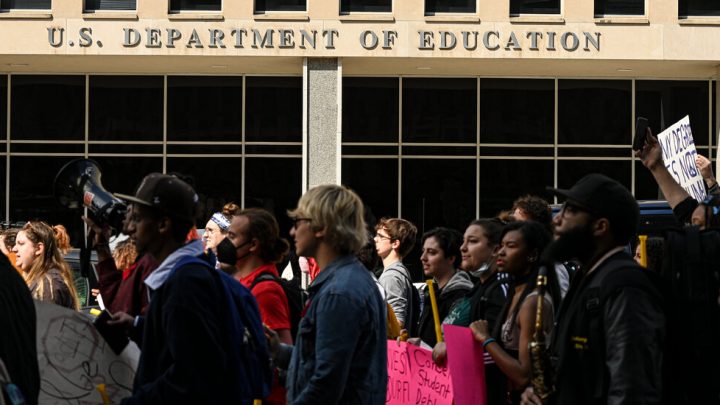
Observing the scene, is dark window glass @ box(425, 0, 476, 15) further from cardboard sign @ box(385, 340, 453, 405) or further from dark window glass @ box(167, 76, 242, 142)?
cardboard sign @ box(385, 340, 453, 405)

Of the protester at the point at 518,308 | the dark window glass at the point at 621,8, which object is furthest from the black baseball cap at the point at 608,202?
the dark window glass at the point at 621,8

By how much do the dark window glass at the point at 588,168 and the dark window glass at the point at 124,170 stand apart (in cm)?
886

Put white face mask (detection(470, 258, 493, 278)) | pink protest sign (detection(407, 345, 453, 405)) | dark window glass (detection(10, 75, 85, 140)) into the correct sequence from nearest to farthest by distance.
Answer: white face mask (detection(470, 258, 493, 278)) → pink protest sign (detection(407, 345, 453, 405)) → dark window glass (detection(10, 75, 85, 140))

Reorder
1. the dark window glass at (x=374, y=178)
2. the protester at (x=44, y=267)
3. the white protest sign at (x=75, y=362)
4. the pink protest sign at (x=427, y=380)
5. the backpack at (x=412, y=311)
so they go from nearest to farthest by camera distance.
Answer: the white protest sign at (x=75, y=362), the pink protest sign at (x=427, y=380), the protester at (x=44, y=267), the backpack at (x=412, y=311), the dark window glass at (x=374, y=178)

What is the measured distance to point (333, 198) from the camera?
5.00 meters

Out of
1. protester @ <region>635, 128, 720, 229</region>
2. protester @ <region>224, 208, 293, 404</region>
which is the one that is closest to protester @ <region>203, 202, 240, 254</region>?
protester @ <region>224, 208, 293, 404</region>

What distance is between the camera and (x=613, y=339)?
14.4 ft

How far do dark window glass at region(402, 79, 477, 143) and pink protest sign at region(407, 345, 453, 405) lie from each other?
63.9 ft

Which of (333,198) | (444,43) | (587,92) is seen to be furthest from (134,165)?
(333,198)

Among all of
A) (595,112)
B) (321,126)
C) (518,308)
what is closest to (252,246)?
(518,308)

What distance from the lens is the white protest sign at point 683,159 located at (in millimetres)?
7480

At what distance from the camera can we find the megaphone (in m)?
5.57

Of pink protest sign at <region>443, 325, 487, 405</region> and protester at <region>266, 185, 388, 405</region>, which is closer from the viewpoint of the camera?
protester at <region>266, 185, 388, 405</region>

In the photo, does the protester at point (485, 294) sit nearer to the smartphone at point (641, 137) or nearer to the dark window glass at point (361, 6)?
the smartphone at point (641, 137)
